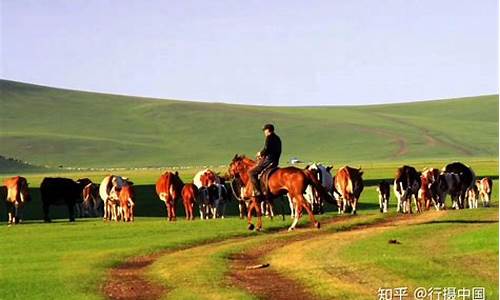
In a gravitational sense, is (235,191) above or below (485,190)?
above

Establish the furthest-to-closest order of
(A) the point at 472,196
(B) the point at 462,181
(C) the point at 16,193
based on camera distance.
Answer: (A) the point at 472,196 → (B) the point at 462,181 → (C) the point at 16,193

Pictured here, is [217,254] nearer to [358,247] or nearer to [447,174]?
[358,247]

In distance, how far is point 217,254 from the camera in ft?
83.9

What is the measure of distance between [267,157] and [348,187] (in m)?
9.99

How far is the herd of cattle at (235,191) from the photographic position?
41406 millimetres

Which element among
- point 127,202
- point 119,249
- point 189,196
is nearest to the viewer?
point 119,249

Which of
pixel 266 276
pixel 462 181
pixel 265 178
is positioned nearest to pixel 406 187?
pixel 462 181

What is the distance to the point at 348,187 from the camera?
41.3 metres

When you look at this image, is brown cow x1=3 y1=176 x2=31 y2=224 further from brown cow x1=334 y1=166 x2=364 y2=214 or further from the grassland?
brown cow x1=334 y1=166 x2=364 y2=214

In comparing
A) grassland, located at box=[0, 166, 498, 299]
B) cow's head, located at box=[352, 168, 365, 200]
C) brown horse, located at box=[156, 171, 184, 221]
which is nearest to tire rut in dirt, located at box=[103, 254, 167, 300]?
grassland, located at box=[0, 166, 498, 299]

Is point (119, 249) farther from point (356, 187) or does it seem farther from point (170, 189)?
point (356, 187)

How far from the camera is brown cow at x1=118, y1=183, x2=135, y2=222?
42.0m

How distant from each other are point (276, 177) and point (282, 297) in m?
12.9

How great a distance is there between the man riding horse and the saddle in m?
0.07
